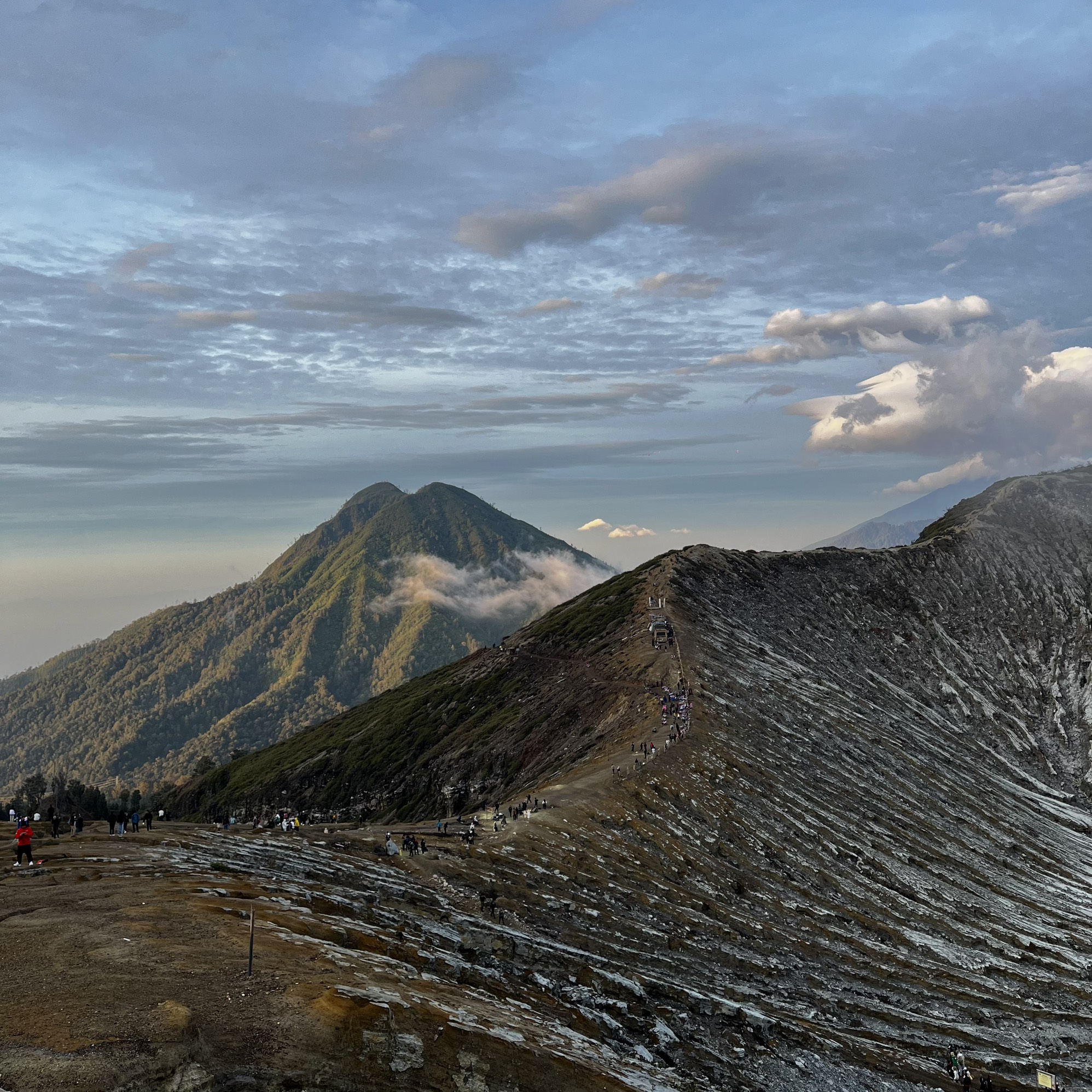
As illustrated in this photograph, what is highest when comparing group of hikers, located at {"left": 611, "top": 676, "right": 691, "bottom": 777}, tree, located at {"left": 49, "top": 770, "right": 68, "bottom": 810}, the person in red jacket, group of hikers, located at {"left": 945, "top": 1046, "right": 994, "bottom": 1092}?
the person in red jacket

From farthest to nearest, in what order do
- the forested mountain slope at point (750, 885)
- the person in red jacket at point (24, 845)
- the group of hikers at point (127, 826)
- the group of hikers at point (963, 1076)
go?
the group of hikers at point (127, 826) < the group of hikers at point (963, 1076) < the person in red jacket at point (24, 845) < the forested mountain slope at point (750, 885)

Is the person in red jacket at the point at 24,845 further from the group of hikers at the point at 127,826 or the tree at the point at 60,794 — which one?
the tree at the point at 60,794

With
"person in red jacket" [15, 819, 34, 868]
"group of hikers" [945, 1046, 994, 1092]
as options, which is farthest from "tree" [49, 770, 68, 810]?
"group of hikers" [945, 1046, 994, 1092]

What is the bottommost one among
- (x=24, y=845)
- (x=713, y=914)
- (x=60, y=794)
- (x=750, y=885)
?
(x=750, y=885)

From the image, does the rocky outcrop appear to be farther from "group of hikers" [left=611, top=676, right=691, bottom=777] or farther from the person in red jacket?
the person in red jacket

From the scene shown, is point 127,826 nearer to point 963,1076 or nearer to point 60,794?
point 963,1076

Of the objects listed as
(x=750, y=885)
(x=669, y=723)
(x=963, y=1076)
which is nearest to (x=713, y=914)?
(x=750, y=885)

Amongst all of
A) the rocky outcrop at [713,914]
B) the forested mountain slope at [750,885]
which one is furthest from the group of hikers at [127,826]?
the forested mountain slope at [750,885]

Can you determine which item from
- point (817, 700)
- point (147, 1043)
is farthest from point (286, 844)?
point (817, 700)
